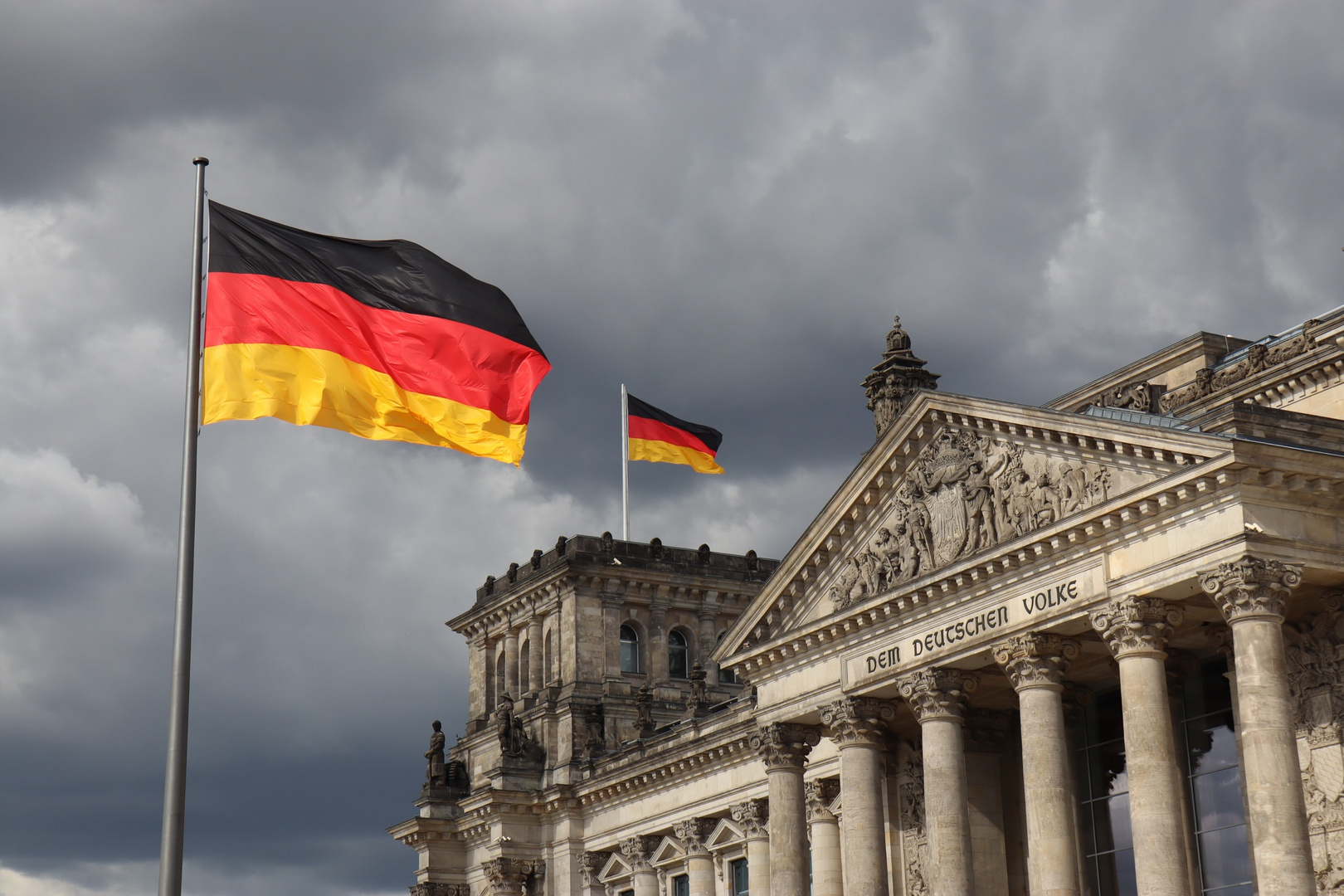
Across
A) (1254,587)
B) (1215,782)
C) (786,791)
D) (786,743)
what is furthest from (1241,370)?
(786,791)

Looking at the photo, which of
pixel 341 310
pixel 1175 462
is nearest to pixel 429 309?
pixel 341 310

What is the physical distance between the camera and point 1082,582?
113ft

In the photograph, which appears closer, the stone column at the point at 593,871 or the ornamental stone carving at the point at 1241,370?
the ornamental stone carving at the point at 1241,370

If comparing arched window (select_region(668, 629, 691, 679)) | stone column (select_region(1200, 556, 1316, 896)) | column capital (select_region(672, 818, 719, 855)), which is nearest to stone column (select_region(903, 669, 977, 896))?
stone column (select_region(1200, 556, 1316, 896))

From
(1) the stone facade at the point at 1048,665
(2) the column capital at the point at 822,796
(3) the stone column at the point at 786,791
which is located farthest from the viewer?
(2) the column capital at the point at 822,796

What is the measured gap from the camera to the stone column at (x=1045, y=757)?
34438 mm

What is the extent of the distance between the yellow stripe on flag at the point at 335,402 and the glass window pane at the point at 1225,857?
63.2ft

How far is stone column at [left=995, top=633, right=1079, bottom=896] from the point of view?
34438 mm

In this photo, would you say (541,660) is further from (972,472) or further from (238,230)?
(238,230)

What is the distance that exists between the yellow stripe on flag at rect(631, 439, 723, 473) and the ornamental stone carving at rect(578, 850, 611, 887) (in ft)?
45.5

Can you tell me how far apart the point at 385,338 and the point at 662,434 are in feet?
128

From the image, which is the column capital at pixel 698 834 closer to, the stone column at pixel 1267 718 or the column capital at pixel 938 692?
the column capital at pixel 938 692

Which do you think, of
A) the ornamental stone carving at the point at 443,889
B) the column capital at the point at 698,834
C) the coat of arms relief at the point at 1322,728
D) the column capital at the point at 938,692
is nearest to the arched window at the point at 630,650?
the ornamental stone carving at the point at 443,889

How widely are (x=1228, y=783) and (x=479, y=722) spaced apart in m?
39.4
